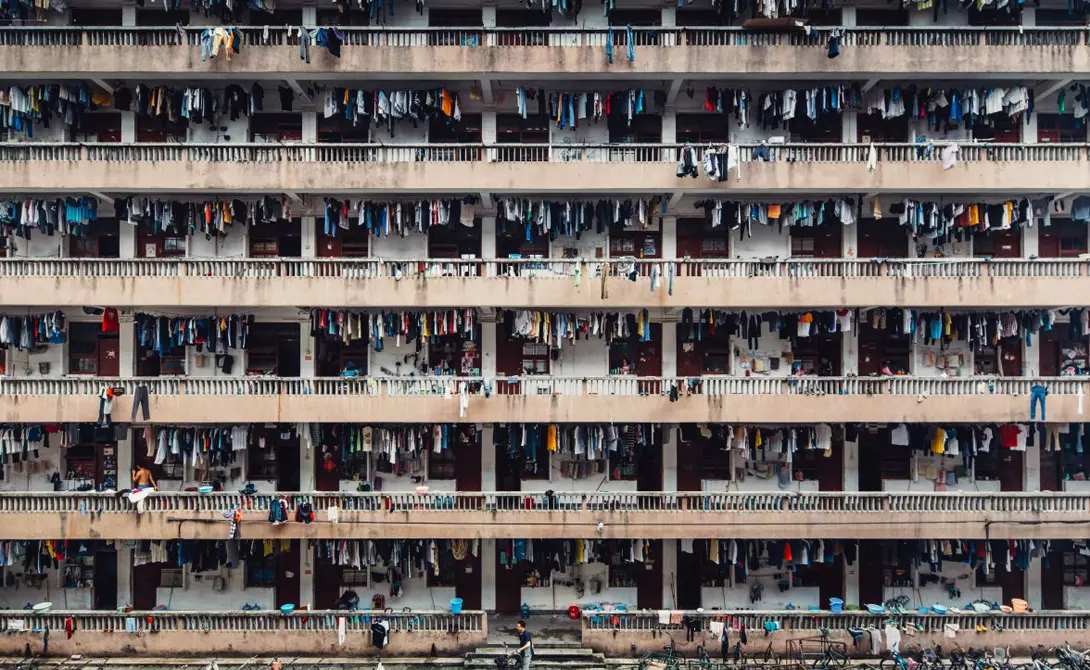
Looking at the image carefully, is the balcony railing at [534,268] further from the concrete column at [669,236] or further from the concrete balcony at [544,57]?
the concrete balcony at [544,57]

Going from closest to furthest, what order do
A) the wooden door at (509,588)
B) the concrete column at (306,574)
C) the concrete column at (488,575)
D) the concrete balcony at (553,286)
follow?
the concrete balcony at (553,286) → the concrete column at (306,574) → the concrete column at (488,575) → the wooden door at (509,588)

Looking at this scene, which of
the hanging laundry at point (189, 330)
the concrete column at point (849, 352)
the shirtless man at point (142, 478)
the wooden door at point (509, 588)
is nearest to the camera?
the hanging laundry at point (189, 330)

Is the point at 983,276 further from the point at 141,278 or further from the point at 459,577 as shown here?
the point at 141,278

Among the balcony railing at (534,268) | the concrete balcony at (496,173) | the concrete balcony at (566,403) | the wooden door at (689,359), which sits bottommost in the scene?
the concrete balcony at (566,403)

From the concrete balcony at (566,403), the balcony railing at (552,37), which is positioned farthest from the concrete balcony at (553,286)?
the balcony railing at (552,37)

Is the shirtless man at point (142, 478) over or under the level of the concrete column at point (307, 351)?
under

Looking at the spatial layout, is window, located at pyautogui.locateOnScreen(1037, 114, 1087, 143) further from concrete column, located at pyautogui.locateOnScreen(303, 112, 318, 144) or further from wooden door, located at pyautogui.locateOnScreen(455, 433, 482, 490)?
concrete column, located at pyautogui.locateOnScreen(303, 112, 318, 144)

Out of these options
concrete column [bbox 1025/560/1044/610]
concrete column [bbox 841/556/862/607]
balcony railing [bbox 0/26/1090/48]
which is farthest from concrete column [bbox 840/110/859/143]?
concrete column [bbox 1025/560/1044/610]

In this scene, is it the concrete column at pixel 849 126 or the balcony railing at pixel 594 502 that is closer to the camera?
the balcony railing at pixel 594 502
